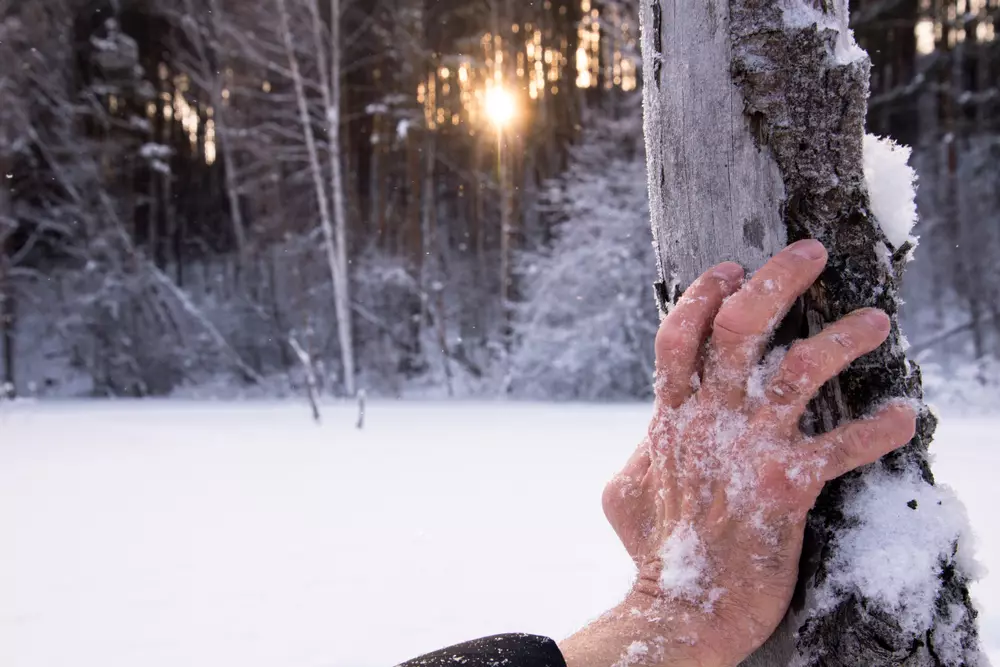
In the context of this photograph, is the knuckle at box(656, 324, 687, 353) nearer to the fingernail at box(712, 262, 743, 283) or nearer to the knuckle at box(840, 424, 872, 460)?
the fingernail at box(712, 262, 743, 283)

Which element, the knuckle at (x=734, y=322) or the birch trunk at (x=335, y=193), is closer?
the knuckle at (x=734, y=322)

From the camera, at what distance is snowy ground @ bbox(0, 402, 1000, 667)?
2.85 m

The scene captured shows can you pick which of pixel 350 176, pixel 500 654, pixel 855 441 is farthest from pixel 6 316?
pixel 855 441

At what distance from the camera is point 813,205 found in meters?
1.23

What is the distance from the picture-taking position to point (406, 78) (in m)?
15.8

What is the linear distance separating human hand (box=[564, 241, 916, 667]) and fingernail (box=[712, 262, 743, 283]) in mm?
17

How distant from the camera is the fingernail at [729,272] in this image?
1.22 meters

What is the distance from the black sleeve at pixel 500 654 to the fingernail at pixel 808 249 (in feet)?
2.32

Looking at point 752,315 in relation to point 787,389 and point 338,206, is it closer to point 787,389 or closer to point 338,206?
point 787,389

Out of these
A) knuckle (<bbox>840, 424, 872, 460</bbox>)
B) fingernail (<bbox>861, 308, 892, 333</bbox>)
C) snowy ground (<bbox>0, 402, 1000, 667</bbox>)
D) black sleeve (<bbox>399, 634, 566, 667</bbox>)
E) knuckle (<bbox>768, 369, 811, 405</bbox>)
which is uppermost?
fingernail (<bbox>861, 308, 892, 333</bbox>)

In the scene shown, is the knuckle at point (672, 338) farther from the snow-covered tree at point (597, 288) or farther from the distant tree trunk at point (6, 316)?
the distant tree trunk at point (6, 316)

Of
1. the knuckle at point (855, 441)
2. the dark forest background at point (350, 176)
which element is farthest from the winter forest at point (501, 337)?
the dark forest background at point (350, 176)

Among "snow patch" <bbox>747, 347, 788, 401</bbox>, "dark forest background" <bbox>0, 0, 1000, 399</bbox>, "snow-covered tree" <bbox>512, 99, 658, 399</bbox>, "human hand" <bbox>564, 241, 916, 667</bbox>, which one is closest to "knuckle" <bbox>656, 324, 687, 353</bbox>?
"human hand" <bbox>564, 241, 916, 667</bbox>

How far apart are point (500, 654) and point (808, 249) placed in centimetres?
77
